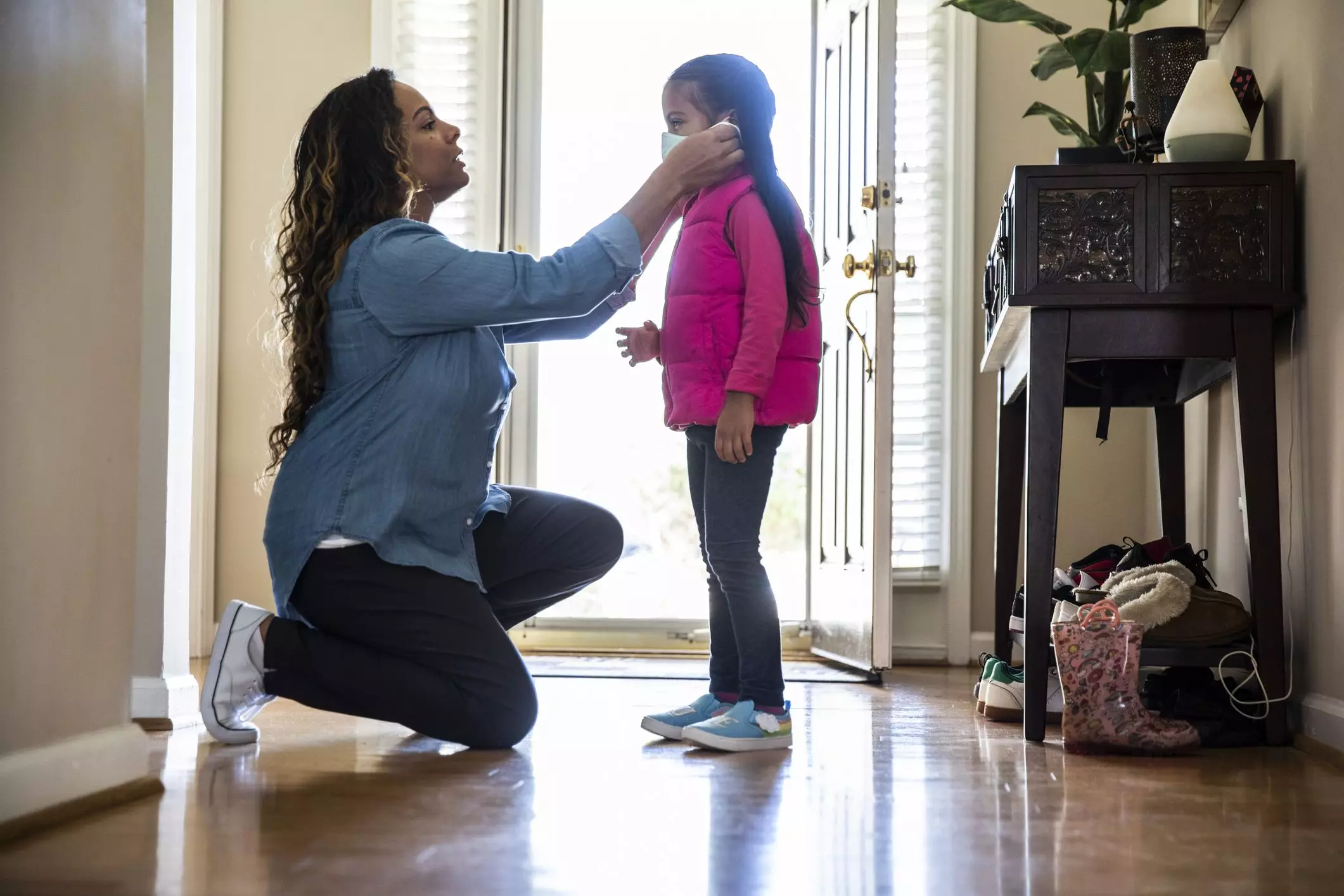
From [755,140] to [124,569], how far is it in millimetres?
1196

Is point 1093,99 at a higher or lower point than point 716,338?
higher

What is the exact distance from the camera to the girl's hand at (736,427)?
1.91 metres

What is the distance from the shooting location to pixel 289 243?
1.99m

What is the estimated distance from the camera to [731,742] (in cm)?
189

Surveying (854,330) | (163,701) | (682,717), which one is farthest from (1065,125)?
(163,701)

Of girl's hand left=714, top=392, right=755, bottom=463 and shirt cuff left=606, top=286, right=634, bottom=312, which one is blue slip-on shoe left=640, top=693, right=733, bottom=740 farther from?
shirt cuff left=606, top=286, right=634, bottom=312

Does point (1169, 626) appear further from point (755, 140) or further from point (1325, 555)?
point (755, 140)

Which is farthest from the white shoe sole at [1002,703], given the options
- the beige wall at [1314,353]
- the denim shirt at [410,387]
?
the denim shirt at [410,387]

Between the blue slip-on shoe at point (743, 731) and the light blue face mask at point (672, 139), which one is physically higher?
the light blue face mask at point (672, 139)

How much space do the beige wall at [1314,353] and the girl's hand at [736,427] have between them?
872mm

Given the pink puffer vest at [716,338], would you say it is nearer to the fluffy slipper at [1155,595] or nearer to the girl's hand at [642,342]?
the girl's hand at [642,342]

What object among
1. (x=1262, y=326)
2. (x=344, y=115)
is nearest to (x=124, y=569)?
(x=344, y=115)

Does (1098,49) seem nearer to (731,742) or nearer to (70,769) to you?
(731,742)

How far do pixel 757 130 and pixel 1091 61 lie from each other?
0.83 meters
